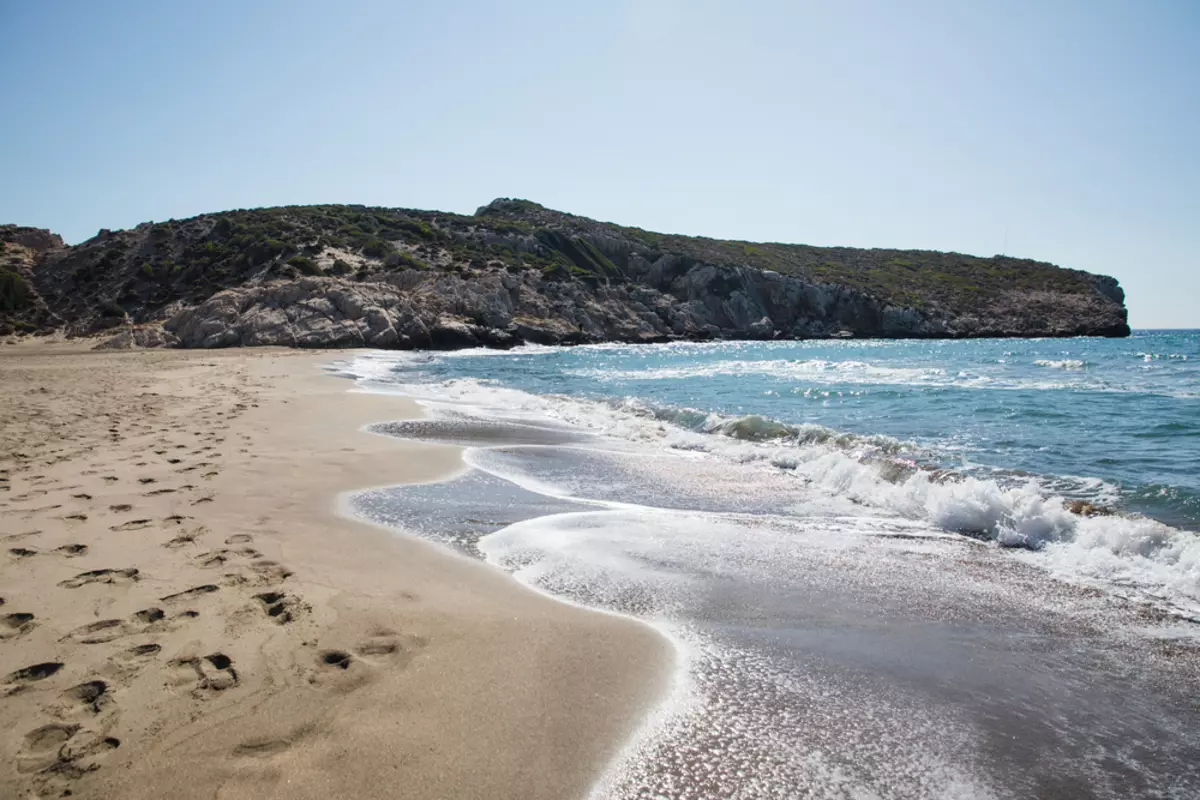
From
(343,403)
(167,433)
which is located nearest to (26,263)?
(343,403)

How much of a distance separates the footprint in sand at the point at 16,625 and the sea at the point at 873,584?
2.83 m

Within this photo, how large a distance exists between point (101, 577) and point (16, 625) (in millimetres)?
687

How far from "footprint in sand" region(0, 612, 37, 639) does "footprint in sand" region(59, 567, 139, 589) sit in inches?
16.5

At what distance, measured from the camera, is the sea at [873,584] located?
282cm

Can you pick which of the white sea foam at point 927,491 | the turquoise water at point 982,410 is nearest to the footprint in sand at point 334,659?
the white sea foam at point 927,491

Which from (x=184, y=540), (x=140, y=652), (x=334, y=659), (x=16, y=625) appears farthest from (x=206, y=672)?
(x=184, y=540)

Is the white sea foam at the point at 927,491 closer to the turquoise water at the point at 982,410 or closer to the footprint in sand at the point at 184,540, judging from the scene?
the turquoise water at the point at 982,410

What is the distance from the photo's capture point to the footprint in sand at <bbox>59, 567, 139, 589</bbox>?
4.00 m

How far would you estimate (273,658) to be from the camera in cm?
329

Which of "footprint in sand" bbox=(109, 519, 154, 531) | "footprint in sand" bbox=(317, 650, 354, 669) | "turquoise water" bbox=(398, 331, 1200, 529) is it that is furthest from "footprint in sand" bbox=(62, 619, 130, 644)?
"turquoise water" bbox=(398, 331, 1200, 529)

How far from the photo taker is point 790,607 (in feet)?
14.7

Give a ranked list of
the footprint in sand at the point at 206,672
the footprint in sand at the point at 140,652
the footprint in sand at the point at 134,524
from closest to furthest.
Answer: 1. the footprint in sand at the point at 206,672
2. the footprint in sand at the point at 140,652
3. the footprint in sand at the point at 134,524

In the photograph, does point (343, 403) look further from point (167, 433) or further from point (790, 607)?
point (790, 607)

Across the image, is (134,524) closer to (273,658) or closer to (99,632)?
(99,632)
